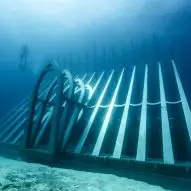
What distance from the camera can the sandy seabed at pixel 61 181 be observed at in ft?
6.68

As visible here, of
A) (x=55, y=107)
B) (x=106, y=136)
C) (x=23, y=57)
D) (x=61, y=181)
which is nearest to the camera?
(x=61, y=181)

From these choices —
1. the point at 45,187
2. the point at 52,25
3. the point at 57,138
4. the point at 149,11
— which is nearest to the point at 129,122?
the point at 57,138

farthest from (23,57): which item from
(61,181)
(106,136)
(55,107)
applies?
(61,181)

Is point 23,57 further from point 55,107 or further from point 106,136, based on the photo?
point 106,136

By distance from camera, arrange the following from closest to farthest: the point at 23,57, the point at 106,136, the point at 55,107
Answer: the point at 55,107
the point at 106,136
the point at 23,57

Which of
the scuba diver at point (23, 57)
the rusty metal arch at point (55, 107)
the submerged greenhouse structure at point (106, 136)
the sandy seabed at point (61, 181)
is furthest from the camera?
the scuba diver at point (23, 57)

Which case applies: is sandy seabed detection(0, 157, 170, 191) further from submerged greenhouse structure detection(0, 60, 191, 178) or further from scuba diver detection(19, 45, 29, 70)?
scuba diver detection(19, 45, 29, 70)

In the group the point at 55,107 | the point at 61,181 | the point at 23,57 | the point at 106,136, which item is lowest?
the point at 61,181

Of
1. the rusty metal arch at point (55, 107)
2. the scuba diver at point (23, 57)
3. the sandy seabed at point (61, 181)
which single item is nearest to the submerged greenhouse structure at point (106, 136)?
the rusty metal arch at point (55, 107)

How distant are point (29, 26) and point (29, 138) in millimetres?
6084

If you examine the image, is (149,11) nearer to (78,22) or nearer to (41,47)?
(78,22)

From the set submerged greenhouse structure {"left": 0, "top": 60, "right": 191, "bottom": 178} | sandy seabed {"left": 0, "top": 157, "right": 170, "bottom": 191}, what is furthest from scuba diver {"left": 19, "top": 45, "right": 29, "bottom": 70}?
sandy seabed {"left": 0, "top": 157, "right": 170, "bottom": 191}

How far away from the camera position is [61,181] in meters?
2.24

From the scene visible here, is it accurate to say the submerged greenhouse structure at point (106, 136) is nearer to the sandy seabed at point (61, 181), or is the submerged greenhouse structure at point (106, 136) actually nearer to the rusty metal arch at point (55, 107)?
the rusty metal arch at point (55, 107)
